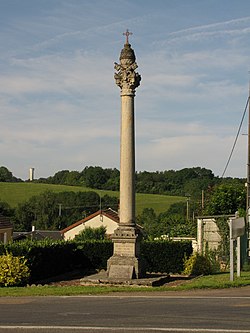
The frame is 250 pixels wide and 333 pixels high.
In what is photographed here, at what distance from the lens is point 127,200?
21.7 meters

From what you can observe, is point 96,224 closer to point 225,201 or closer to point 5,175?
point 225,201

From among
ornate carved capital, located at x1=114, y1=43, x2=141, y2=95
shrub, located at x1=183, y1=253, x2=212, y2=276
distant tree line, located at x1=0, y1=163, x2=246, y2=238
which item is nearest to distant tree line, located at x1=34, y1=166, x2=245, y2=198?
distant tree line, located at x1=0, y1=163, x2=246, y2=238

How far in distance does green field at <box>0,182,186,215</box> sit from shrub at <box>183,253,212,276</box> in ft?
191

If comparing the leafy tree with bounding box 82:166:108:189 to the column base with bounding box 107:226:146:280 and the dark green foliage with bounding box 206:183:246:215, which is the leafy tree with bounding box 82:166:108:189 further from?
the column base with bounding box 107:226:146:280

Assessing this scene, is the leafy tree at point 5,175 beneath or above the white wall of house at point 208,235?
above

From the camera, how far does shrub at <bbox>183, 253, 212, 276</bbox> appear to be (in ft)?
82.6

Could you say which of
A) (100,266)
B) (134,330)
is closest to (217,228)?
(100,266)

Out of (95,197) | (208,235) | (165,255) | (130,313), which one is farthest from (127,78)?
(95,197)

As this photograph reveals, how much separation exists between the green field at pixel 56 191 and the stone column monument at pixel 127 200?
62251mm

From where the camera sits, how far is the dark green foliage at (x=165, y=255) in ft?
88.1

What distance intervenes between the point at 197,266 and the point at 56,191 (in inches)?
2945

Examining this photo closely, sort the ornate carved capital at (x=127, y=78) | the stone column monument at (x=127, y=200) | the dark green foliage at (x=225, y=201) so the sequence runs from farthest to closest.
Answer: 1. the dark green foliage at (x=225, y=201)
2. the ornate carved capital at (x=127, y=78)
3. the stone column monument at (x=127, y=200)

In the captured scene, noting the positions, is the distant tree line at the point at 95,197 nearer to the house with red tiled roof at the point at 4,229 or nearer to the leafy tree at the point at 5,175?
the leafy tree at the point at 5,175

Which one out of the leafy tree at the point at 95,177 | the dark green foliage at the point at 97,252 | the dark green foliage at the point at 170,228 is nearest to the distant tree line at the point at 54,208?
the leafy tree at the point at 95,177
